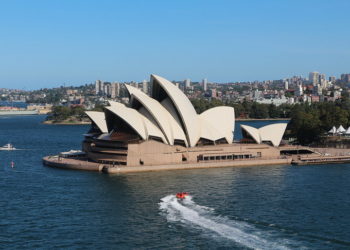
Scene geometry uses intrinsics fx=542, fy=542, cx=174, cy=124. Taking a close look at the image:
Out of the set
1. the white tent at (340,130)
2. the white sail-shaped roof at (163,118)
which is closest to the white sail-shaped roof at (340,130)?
the white tent at (340,130)

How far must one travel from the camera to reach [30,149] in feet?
228

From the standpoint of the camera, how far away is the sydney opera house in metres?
49.9

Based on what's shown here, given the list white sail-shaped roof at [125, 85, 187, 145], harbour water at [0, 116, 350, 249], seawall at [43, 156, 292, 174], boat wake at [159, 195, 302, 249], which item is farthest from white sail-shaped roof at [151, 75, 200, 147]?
boat wake at [159, 195, 302, 249]

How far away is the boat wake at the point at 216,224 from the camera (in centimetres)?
2604

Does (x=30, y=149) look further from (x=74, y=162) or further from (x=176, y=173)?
(x=176, y=173)

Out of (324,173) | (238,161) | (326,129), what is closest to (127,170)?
(238,161)

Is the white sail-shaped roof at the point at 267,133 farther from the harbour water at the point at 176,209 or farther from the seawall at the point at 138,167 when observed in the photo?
the harbour water at the point at 176,209

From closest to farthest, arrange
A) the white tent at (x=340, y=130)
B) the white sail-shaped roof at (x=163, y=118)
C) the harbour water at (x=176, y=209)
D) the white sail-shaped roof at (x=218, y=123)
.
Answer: the harbour water at (x=176, y=209) < the white sail-shaped roof at (x=163, y=118) < the white sail-shaped roof at (x=218, y=123) < the white tent at (x=340, y=130)

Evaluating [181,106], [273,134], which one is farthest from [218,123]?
[273,134]

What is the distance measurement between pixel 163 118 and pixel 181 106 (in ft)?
6.87

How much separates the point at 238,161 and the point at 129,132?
10967 millimetres

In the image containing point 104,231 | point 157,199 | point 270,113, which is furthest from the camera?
point 270,113

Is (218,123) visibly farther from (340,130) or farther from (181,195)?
(181,195)

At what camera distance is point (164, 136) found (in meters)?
51.5
